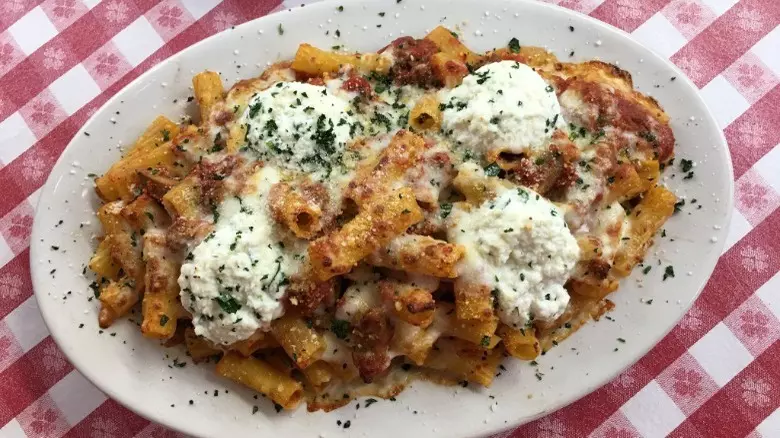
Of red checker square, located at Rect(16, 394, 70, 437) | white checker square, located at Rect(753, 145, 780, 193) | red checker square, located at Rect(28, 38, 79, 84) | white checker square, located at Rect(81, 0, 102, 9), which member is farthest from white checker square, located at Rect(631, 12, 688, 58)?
red checker square, located at Rect(16, 394, 70, 437)

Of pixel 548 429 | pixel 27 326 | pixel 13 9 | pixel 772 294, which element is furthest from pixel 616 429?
pixel 13 9

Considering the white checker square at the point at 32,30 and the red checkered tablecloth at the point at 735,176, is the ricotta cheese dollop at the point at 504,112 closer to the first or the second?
the red checkered tablecloth at the point at 735,176

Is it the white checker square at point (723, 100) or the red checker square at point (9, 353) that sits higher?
the red checker square at point (9, 353)

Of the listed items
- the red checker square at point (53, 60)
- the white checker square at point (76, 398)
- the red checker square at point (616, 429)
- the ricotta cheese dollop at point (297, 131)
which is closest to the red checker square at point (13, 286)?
the white checker square at point (76, 398)

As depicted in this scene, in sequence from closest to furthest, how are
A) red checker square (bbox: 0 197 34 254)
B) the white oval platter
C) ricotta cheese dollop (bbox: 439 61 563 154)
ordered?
1. ricotta cheese dollop (bbox: 439 61 563 154)
2. the white oval platter
3. red checker square (bbox: 0 197 34 254)

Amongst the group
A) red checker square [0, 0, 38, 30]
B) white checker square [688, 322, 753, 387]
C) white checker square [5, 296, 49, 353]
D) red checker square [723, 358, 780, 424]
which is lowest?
red checker square [723, 358, 780, 424]

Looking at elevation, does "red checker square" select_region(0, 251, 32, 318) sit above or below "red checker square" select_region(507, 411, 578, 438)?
above

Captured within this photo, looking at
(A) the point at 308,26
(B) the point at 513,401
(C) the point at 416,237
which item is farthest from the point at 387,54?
(B) the point at 513,401

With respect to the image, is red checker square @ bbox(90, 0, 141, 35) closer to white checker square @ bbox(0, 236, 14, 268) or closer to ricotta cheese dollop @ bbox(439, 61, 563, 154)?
white checker square @ bbox(0, 236, 14, 268)
